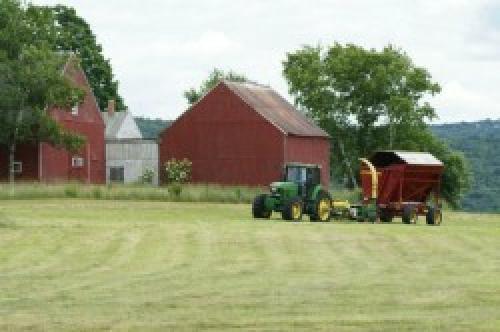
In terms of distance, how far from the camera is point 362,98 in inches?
3748

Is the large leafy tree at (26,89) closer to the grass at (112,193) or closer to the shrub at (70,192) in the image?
the grass at (112,193)

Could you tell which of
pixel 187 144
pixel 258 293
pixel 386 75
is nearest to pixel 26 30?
pixel 187 144

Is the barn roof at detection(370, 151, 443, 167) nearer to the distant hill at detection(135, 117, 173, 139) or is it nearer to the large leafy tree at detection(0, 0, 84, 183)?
the large leafy tree at detection(0, 0, 84, 183)

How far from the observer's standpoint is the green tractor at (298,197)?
141 ft

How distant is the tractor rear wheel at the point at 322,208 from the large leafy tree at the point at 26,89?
1150 inches

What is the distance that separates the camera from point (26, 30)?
7125cm

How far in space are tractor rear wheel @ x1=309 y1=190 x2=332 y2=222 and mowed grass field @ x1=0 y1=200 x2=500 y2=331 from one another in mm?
4948

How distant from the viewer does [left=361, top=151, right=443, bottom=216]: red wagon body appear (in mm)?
46500

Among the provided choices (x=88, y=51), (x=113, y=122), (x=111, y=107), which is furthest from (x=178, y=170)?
(x=88, y=51)

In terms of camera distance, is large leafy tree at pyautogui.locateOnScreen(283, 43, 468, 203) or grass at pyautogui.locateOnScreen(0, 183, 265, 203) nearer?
grass at pyautogui.locateOnScreen(0, 183, 265, 203)

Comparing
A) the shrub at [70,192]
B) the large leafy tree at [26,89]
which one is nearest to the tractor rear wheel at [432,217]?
the shrub at [70,192]

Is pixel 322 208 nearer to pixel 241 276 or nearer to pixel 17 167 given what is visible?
pixel 241 276

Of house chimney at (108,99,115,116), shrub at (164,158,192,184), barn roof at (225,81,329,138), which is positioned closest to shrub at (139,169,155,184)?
shrub at (164,158,192,184)

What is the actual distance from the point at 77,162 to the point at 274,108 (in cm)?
1255
